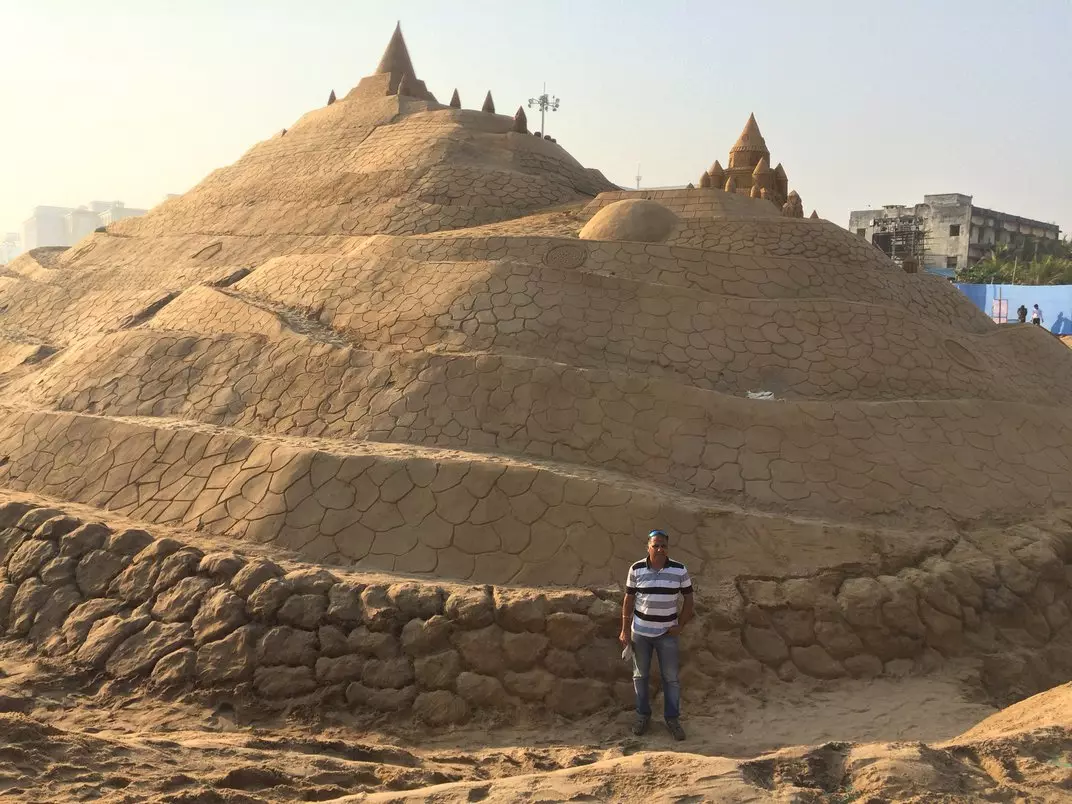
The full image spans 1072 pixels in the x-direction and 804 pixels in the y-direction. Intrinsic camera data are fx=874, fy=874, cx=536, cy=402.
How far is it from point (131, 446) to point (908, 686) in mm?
6822

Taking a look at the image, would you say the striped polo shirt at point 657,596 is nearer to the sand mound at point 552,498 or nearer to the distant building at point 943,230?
the sand mound at point 552,498

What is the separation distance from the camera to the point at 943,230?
4069cm

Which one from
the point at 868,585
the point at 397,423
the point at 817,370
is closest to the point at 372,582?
the point at 397,423

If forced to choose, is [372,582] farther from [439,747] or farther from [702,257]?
[702,257]

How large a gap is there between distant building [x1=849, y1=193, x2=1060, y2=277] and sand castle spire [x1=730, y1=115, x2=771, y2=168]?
26830 mm

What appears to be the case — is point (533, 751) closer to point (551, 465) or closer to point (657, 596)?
point (657, 596)

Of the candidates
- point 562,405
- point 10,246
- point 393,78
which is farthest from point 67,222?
point 562,405

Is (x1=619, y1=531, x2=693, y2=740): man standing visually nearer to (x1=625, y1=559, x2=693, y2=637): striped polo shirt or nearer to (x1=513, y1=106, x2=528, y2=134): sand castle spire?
(x1=625, y1=559, x2=693, y2=637): striped polo shirt

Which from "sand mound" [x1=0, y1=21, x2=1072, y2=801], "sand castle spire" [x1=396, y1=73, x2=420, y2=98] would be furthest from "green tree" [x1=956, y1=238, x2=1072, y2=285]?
"sand mound" [x1=0, y1=21, x2=1072, y2=801]

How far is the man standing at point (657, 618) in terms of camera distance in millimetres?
5059

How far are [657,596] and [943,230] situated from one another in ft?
135

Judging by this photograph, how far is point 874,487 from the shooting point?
7.52m

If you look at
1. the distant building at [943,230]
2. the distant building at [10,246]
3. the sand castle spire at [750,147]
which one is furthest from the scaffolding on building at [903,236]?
the distant building at [10,246]

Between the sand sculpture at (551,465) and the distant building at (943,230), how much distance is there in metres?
32.2
